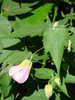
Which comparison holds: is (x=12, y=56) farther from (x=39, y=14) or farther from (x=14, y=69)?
(x=39, y=14)

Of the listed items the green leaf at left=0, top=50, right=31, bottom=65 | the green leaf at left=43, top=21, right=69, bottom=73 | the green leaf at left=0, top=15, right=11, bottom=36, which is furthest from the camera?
the green leaf at left=0, top=15, right=11, bottom=36

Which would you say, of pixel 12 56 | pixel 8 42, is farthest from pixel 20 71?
pixel 8 42

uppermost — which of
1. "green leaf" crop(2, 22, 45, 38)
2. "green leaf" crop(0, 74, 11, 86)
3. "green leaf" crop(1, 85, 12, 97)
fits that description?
"green leaf" crop(2, 22, 45, 38)

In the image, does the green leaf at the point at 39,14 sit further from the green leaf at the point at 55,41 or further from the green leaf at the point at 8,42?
the green leaf at the point at 55,41

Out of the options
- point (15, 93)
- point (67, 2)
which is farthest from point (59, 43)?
point (67, 2)

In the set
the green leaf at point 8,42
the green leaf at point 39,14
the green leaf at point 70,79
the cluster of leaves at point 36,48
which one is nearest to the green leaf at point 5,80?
the cluster of leaves at point 36,48

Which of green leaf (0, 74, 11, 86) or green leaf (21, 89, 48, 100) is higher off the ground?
green leaf (0, 74, 11, 86)

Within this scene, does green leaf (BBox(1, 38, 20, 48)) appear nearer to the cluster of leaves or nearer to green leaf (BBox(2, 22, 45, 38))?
the cluster of leaves

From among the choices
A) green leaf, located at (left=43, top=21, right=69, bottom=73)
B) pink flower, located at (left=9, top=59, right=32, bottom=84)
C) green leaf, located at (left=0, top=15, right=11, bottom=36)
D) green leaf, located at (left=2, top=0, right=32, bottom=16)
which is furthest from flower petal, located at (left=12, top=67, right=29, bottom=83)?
green leaf, located at (left=2, top=0, right=32, bottom=16)
